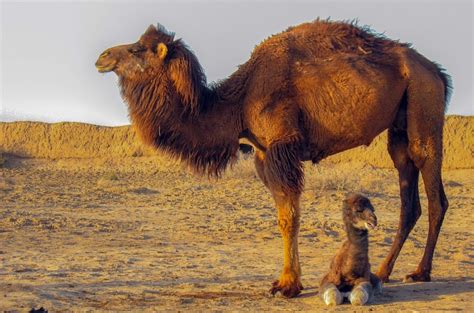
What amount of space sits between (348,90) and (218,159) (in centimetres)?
151

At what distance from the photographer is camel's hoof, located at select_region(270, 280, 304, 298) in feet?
24.3

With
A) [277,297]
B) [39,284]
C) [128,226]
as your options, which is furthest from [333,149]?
[128,226]

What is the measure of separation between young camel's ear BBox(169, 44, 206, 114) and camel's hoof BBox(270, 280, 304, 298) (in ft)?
6.47

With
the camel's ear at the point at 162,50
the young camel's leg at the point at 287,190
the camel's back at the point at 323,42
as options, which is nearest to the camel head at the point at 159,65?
the camel's ear at the point at 162,50

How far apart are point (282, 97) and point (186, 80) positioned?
1001 millimetres

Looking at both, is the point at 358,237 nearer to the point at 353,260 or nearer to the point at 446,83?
the point at 353,260

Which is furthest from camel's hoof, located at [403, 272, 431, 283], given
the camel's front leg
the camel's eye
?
the camel's eye

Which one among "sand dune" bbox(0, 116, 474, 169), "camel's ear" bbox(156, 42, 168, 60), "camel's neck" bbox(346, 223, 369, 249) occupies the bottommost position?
"camel's neck" bbox(346, 223, 369, 249)

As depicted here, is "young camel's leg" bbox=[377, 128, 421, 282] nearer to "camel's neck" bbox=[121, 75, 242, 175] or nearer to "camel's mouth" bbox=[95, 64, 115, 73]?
"camel's neck" bbox=[121, 75, 242, 175]

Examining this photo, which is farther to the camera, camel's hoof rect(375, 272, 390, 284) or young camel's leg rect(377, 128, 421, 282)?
young camel's leg rect(377, 128, 421, 282)

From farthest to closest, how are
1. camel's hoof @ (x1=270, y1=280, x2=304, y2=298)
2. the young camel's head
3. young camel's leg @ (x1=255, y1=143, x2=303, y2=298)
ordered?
young camel's leg @ (x1=255, y1=143, x2=303, y2=298) → camel's hoof @ (x1=270, y1=280, x2=304, y2=298) → the young camel's head

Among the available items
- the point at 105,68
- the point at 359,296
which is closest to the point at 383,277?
the point at 359,296

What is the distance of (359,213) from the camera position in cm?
712

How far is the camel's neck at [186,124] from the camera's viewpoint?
8.07m
